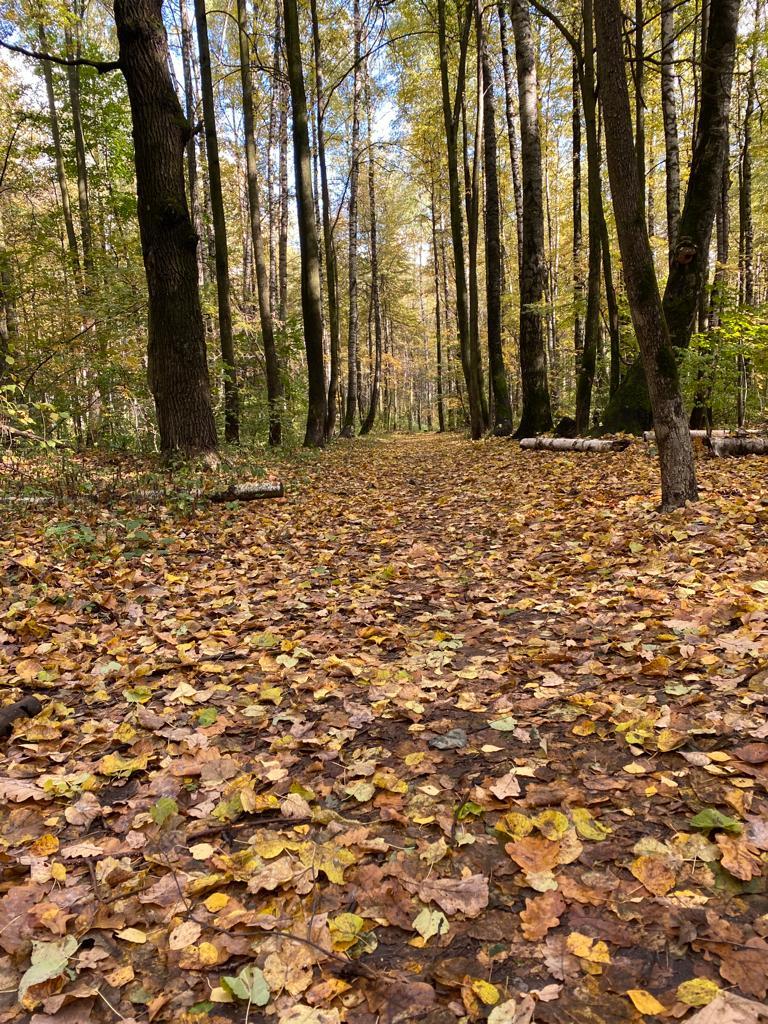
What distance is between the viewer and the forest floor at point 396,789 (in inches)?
58.6

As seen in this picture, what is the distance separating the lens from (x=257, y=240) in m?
12.7

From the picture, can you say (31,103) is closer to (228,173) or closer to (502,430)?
(228,173)

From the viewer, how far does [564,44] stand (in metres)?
16.0

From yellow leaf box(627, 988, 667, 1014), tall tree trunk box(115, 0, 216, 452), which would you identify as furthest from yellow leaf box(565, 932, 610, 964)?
tall tree trunk box(115, 0, 216, 452)

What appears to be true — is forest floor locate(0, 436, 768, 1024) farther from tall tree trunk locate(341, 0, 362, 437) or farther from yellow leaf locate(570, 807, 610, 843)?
tall tree trunk locate(341, 0, 362, 437)

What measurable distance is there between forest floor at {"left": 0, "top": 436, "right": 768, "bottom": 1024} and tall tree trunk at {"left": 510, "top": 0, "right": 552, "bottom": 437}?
23.4 ft

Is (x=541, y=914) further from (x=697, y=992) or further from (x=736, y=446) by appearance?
(x=736, y=446)

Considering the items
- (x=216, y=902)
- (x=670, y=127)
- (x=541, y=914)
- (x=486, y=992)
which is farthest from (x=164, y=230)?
(x=670, y=127)

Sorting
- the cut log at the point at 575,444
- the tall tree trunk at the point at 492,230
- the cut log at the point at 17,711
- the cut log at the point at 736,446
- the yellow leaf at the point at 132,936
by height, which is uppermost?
the tall tree trunk at the point at 492,230

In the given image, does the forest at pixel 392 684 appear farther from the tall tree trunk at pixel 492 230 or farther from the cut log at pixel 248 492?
the tall tree trunk at pixel 492 230

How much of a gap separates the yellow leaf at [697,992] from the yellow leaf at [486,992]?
16.5 inches

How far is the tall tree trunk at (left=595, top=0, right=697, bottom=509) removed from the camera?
4.61 m

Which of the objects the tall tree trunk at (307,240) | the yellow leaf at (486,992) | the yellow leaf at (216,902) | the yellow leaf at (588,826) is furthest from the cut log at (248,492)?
the yellow leaf at (486,992)

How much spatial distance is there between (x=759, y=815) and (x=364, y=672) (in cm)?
193
